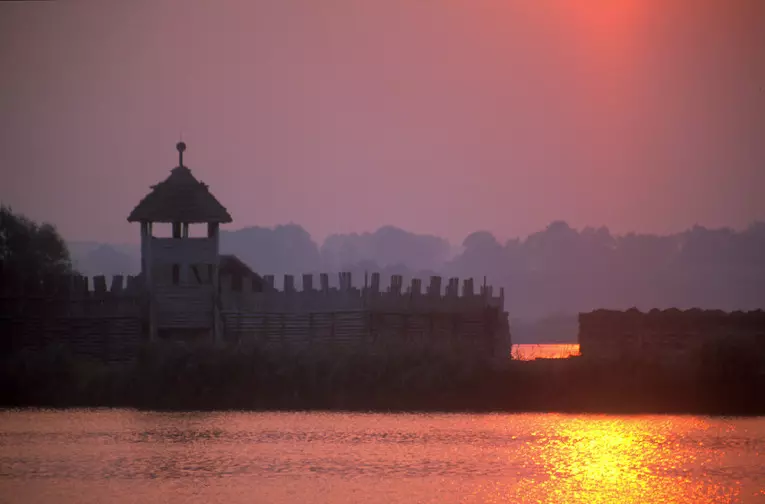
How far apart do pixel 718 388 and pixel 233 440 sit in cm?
1561

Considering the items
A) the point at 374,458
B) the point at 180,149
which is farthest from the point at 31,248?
the point at 374,458

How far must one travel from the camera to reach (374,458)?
3731 cm

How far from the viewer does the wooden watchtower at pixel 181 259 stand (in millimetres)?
55094

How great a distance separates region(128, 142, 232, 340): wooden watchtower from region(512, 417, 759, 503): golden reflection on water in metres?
16.2

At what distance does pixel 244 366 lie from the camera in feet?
160

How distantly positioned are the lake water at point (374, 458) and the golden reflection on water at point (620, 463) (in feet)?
0.17

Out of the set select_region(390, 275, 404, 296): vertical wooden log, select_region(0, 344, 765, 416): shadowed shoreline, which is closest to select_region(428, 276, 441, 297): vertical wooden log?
select_region(390, 275, 404, 296): vertical wooden log

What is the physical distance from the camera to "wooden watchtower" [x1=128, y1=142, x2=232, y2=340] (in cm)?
5509

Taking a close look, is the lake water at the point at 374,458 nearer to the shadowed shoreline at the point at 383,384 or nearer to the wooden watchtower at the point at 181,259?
the shadowed shoreline at the point at 383,384

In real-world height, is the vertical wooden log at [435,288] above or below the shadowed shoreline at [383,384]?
above

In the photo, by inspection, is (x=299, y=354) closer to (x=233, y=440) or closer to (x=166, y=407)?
(x=166, y=407)

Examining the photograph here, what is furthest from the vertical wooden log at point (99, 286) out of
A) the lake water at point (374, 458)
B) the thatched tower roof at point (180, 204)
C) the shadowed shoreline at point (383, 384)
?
the lake water at point (374, 458)

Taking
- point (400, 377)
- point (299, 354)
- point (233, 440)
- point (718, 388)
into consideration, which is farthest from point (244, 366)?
point (718, 388)

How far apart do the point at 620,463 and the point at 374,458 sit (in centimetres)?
602
